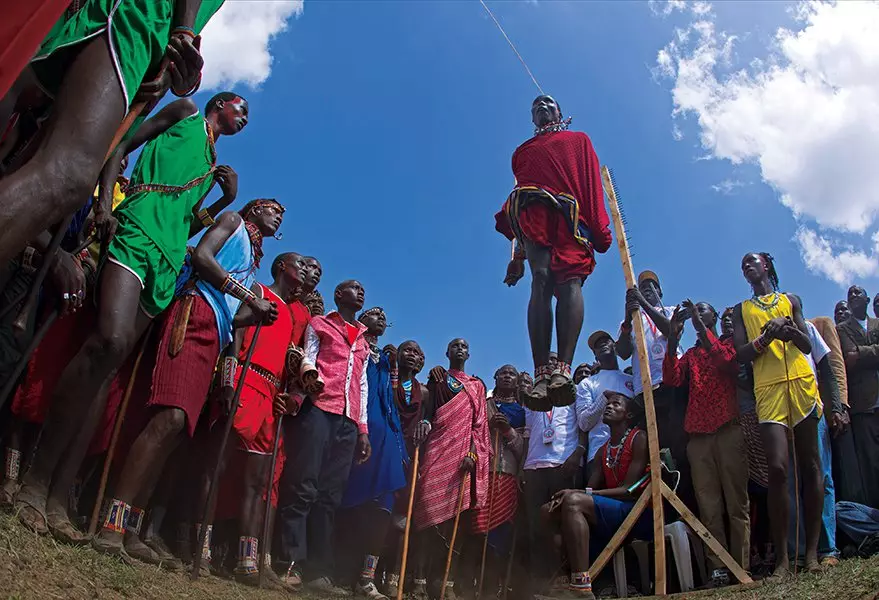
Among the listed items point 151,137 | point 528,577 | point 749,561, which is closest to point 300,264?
point 151,137

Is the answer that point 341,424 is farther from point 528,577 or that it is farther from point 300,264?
point 528,577

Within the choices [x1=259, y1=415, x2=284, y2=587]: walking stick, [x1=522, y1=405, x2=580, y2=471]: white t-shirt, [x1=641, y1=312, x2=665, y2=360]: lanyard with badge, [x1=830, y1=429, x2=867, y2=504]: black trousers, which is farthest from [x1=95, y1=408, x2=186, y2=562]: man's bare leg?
[x1=830, y1=429, x2=867, y2=504]: black trousers

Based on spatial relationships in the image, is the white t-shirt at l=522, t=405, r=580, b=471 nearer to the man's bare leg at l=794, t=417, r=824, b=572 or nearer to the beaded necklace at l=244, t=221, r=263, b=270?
the man's bare leg at l=794, t=417, r=824, b=572

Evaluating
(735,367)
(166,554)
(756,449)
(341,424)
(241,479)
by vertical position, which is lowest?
(166,554)

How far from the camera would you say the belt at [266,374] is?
5248 mm

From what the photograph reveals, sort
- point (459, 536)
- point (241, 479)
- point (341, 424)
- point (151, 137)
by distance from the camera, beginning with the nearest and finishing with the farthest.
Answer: point (151, 137), point (241, 479), point (341, 424), point (459, 536)

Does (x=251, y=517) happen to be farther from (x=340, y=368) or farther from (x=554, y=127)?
(x=554, y=127)

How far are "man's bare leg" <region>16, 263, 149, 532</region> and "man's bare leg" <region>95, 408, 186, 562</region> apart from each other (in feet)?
0.95

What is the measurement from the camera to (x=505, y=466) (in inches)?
283

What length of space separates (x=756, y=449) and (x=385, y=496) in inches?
122

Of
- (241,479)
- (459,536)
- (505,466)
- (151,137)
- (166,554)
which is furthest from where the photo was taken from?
(505,466)

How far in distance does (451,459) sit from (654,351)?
225cm

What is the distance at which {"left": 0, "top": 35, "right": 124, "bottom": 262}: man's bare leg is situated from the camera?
1.97 m

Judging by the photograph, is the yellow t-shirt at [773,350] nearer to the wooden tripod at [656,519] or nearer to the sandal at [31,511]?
the wooden tripod at [656,519]
